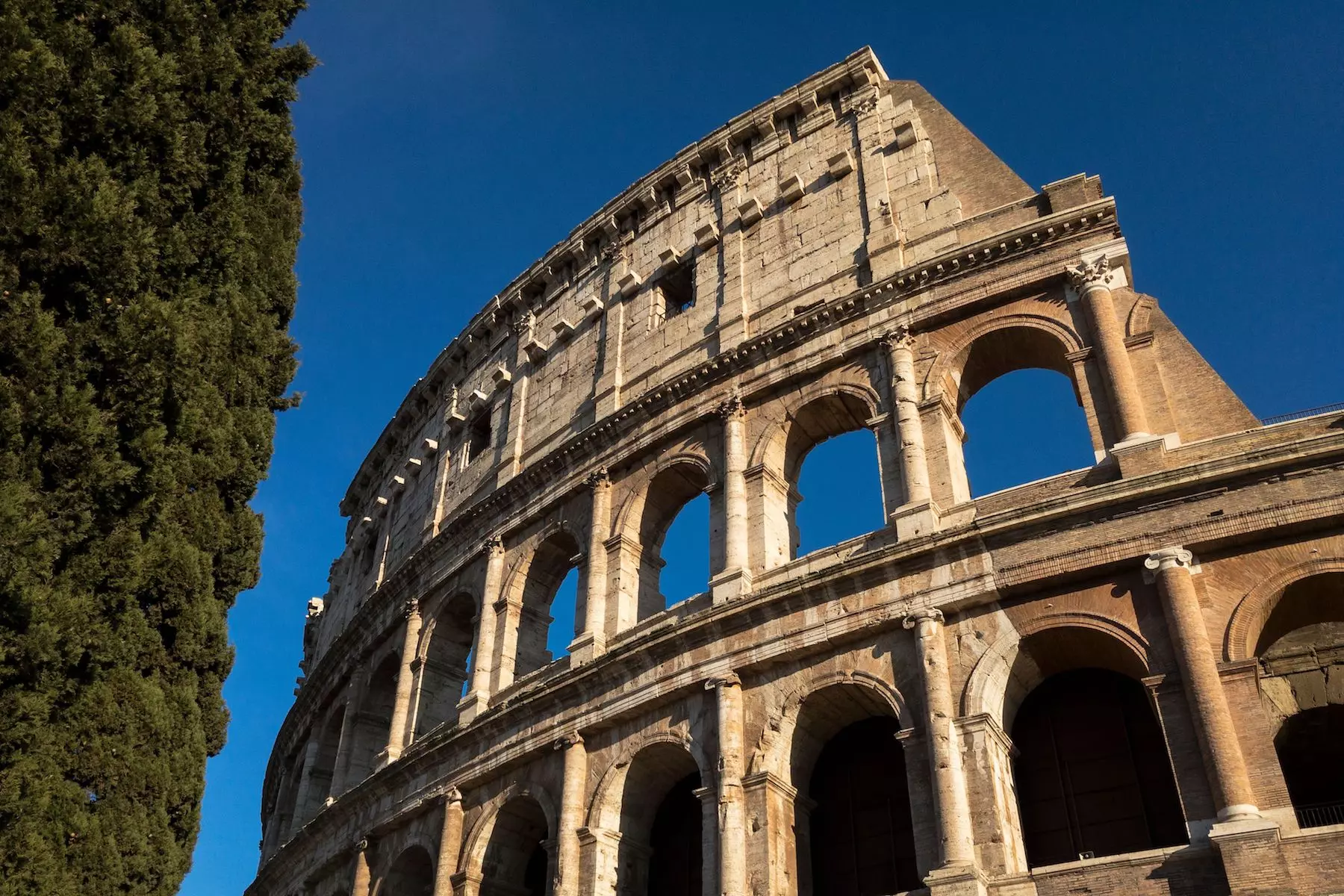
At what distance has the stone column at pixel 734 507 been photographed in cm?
1559

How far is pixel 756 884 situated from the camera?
514 inches

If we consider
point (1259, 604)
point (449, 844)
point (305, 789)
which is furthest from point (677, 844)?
point (305, 789)

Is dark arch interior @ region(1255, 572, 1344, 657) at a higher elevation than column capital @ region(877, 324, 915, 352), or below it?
below

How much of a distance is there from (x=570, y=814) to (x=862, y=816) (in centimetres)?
382

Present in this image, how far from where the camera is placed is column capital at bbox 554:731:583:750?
15.9 metres

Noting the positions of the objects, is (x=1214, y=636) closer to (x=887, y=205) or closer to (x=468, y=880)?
(x=887, y=205)

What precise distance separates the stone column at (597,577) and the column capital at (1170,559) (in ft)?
25.0

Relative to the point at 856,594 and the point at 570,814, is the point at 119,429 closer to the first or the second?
the point at 570,814

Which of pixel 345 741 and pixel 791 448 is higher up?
pixel 791 448

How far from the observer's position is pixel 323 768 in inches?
961

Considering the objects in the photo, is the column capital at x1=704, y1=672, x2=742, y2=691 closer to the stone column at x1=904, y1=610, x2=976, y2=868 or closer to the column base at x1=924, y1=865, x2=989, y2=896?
the stone column at x1=904, y1=610, x2=976, y2=868

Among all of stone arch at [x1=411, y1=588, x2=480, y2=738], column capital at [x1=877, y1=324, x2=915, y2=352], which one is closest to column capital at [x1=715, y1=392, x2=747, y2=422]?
column capital at [x1=877, y1=324, x2=915, y2=352]

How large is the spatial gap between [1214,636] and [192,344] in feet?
34.1

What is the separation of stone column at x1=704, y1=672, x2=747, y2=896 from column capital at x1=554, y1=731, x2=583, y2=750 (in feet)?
7.35
